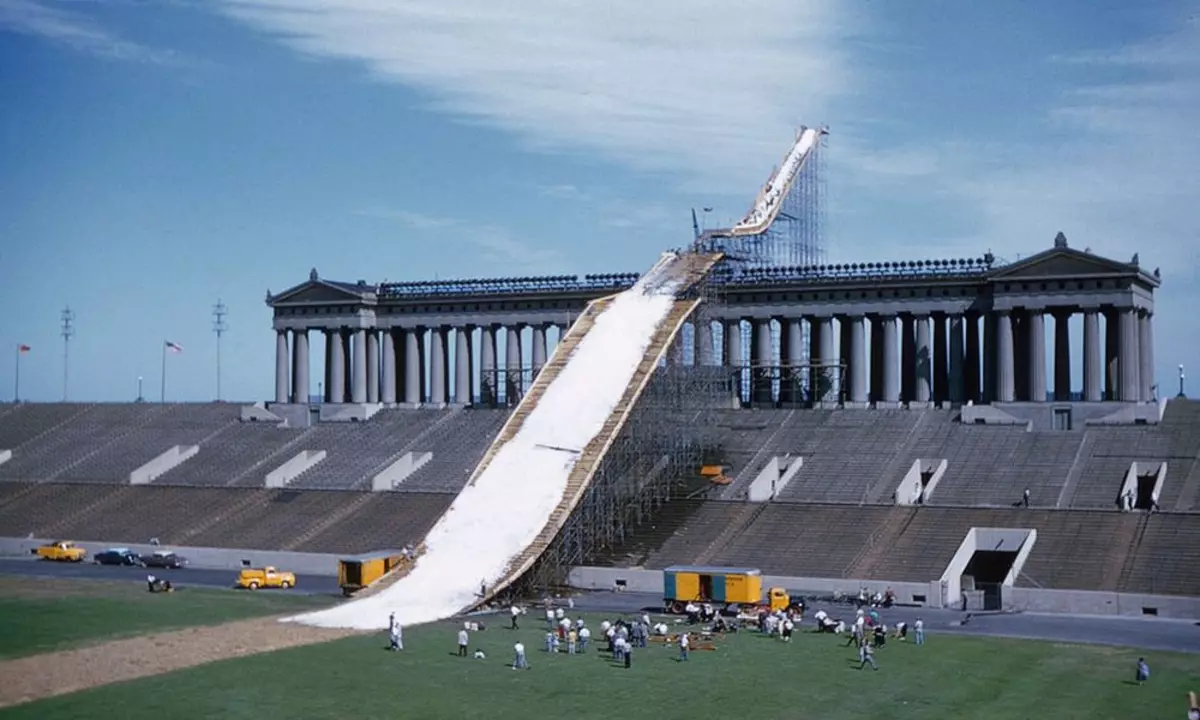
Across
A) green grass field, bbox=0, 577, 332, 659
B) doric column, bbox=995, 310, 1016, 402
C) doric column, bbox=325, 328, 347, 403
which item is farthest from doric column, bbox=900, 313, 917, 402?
green grass field, bbox=0, 577, 332, 659

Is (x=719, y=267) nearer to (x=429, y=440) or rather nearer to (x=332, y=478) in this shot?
(x=429, y=440)

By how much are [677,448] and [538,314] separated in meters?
28.1

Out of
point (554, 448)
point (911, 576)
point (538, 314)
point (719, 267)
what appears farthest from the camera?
point (538, 314)

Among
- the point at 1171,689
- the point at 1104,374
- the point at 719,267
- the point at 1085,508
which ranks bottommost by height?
the point at 1171,689

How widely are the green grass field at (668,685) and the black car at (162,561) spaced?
29.4m

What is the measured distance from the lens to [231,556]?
261 feet

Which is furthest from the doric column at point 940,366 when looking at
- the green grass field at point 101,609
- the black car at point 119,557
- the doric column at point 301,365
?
the black car at point 119,557

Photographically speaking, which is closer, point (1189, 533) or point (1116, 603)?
point (1116, 603)

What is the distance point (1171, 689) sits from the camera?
44.5m

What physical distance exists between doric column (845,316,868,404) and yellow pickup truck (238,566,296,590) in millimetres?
41124

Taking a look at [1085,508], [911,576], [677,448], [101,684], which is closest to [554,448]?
[677,448]

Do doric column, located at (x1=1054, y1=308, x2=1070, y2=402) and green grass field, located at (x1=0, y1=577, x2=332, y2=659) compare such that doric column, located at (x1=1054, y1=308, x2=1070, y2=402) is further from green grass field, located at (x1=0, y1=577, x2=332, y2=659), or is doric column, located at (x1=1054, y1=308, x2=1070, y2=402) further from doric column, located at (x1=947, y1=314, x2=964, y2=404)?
green grass field, located at (x1=0, y1=577, x2=332, y2=659)

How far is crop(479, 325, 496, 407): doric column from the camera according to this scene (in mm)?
109812

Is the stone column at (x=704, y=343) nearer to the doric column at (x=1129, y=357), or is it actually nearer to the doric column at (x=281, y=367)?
the doric column at (x=1129, y=357)
